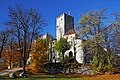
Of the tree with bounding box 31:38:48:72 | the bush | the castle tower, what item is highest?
the castle tower

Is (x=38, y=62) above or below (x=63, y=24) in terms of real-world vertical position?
below

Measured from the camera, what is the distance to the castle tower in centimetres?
7194

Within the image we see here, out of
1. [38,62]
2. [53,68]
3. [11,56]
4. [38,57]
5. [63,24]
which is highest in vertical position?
[63,24]

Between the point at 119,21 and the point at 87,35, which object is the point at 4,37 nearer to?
the point at 87,35

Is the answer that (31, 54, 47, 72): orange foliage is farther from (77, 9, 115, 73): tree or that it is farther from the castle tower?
the castle tower

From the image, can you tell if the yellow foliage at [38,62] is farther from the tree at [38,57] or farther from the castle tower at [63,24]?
the castle tower at [63,24]

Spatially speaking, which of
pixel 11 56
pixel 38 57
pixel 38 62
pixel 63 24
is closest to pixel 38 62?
pixel 38 62

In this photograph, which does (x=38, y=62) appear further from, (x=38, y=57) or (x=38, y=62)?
(x=38, y=57)

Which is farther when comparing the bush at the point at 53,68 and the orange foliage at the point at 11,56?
the orange foliage at the point at 11,56

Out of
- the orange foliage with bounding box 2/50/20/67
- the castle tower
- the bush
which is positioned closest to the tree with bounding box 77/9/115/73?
the bush

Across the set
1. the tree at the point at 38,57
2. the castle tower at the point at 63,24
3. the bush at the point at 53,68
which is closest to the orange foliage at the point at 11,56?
the tree at the point at 38,57

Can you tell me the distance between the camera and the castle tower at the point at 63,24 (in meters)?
71.9

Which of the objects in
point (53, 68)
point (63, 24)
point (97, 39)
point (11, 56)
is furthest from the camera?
point (63, 24)

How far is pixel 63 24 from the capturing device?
71938 millimetres
